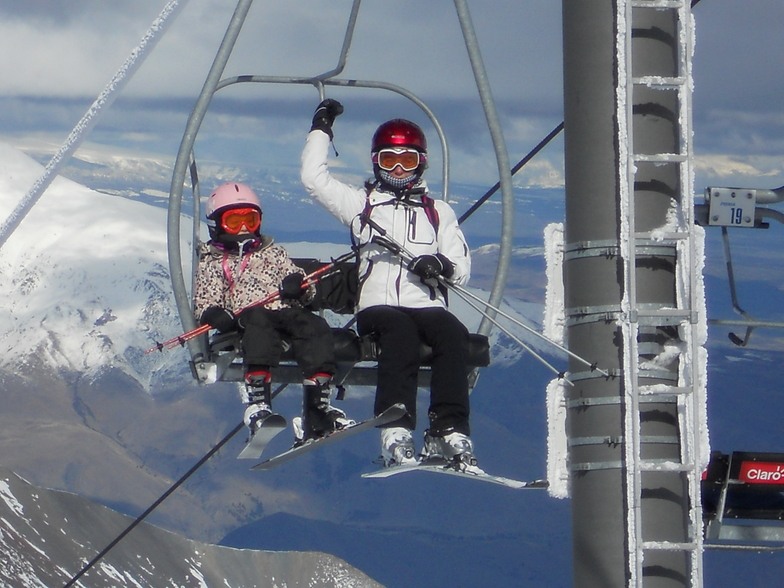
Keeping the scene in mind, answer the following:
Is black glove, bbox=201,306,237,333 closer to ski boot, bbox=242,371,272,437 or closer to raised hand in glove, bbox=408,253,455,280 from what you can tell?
ski boot, bbox=242,371,272,437

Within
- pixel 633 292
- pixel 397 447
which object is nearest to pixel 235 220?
pixel 397 447

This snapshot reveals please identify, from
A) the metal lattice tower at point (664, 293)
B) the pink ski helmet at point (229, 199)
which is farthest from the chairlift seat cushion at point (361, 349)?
the metal lattice tower at point (664, 293)

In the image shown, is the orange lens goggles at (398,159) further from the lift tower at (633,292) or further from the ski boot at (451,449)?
the lift tower at (633,292)

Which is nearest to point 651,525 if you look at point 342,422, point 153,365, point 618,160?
point 618,160

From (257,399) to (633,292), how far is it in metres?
2.17

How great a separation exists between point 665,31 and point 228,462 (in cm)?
11782

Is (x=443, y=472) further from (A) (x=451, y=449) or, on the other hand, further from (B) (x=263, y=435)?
(B) (x=263, y=435)

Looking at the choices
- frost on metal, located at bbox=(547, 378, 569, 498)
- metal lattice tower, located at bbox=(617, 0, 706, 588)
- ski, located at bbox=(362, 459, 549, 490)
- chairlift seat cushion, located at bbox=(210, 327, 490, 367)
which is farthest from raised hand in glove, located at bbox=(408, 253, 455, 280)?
metal lattice tower, located at bbox=(617, 0, 706, 588)

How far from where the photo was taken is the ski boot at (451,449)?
18.8ft

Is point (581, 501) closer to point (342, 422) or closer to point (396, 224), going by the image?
point (342, 422)

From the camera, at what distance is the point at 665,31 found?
4863mm

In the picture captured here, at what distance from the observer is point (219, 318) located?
6.10 meters

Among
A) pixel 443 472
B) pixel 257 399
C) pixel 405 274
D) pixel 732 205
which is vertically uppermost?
pixel 732 205

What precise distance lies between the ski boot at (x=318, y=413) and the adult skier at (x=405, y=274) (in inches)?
11.0
